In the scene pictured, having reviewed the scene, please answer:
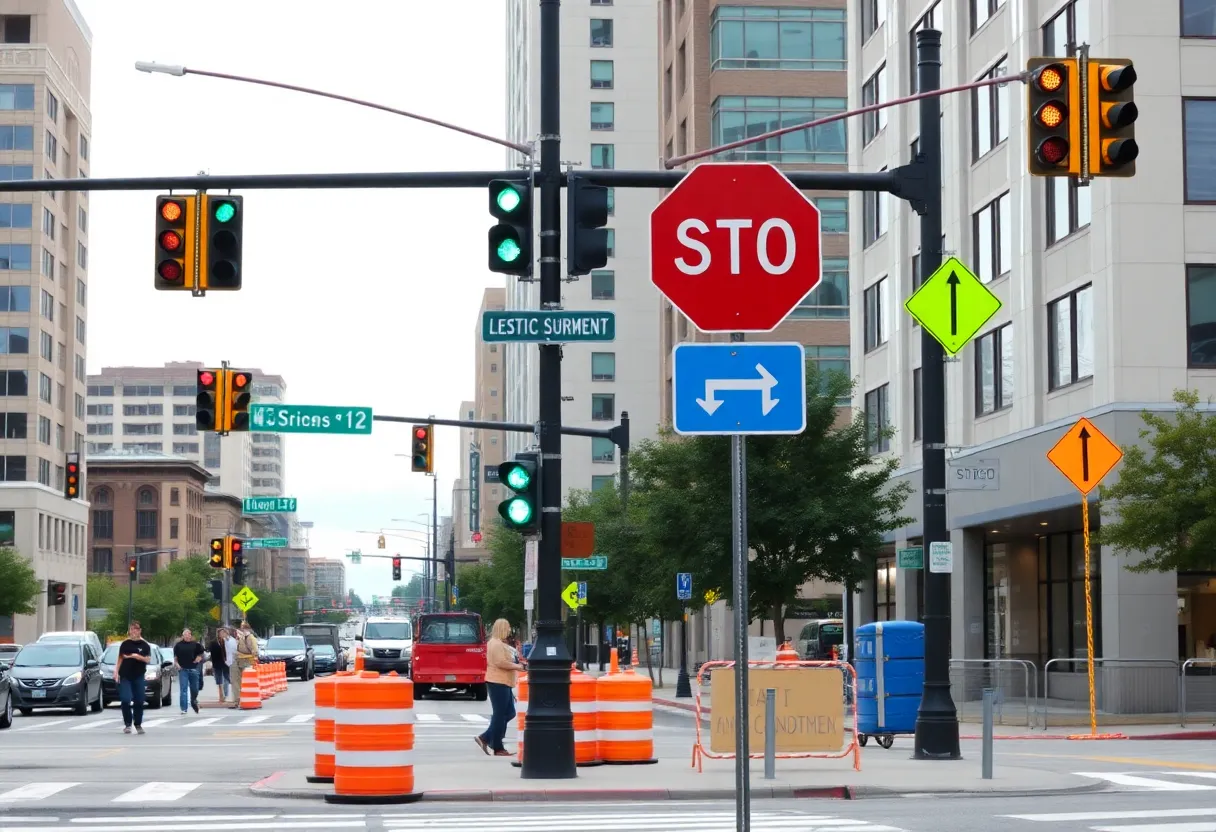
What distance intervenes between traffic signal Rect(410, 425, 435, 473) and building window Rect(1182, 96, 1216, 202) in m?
14.8

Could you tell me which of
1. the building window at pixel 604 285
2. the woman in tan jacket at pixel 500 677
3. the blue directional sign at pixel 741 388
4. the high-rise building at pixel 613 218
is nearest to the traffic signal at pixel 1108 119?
the blue directional sign at pixel 741 388

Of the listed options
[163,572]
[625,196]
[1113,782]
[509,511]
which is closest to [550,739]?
[509,511]

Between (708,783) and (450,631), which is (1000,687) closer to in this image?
(708,783)

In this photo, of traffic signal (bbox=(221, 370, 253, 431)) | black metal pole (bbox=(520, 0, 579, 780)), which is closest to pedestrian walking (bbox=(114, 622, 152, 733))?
traffic signal (bbox=(221, 370, 253, 431))

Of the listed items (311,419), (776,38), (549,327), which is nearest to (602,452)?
(776,38)

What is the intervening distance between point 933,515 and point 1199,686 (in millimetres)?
12861

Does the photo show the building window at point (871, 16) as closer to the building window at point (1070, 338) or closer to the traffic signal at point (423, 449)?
the building window at point (1070, 338)

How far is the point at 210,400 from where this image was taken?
1005 inches

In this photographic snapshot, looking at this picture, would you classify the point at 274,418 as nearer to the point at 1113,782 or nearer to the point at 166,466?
the point at 1113,782

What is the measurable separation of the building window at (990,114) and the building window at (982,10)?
1310 millimetres

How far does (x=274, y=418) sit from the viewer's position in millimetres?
23688

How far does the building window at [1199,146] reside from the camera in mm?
32344

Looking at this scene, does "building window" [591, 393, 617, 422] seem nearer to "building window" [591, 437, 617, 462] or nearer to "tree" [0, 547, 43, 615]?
"building window" [591, 437, 617, 462]

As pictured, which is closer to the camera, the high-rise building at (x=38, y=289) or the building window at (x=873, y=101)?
the building window at (x=873, y=101)
